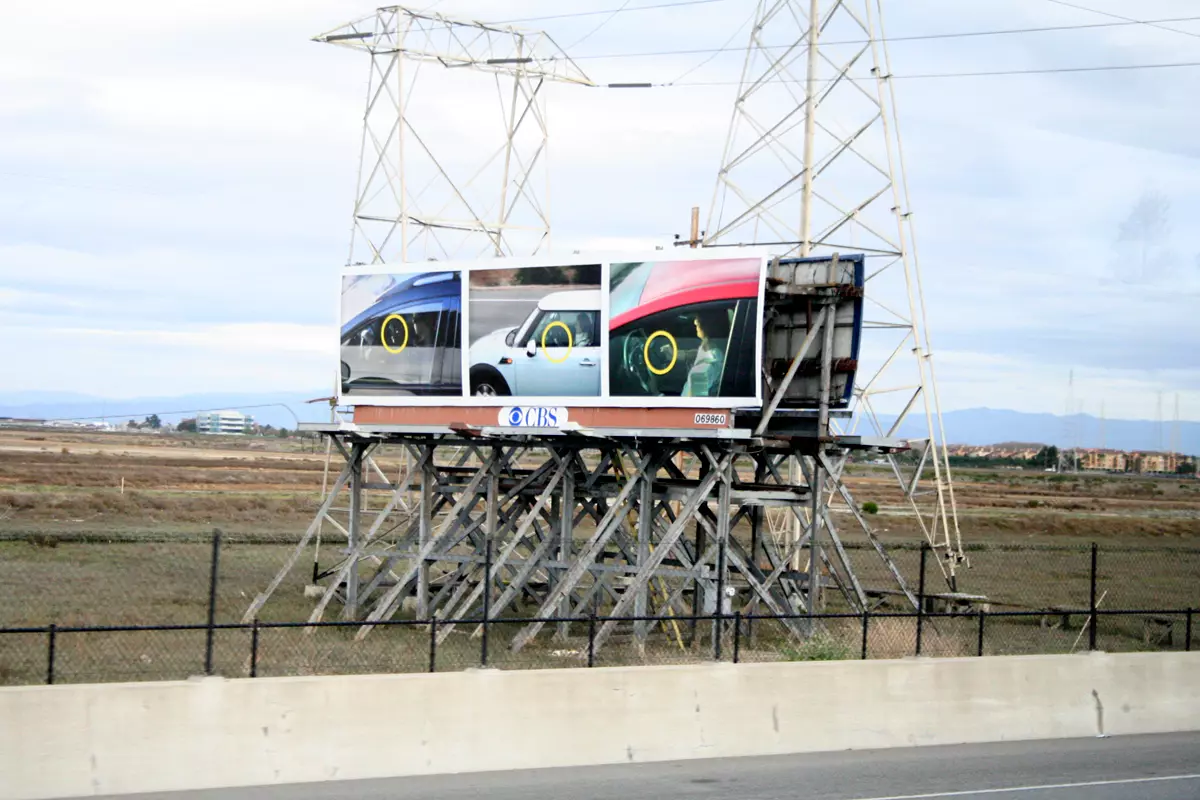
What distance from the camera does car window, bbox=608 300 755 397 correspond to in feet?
75.7

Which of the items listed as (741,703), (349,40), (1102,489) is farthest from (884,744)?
(1102,489)

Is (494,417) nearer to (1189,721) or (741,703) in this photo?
(741,703)

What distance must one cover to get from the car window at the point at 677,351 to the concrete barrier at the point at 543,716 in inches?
306

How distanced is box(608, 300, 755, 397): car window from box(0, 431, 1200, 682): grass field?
4389mm

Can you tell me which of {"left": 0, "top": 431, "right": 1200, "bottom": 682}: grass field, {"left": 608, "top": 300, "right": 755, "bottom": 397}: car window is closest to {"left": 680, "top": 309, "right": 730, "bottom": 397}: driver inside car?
{"left": 608, "top": 300, "right": 755, "bottom": 397}: car window

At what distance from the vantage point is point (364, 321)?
26.3 meters

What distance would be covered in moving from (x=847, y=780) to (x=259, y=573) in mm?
22146

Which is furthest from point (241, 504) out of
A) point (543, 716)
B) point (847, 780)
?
point (847, 780)

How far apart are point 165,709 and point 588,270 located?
42.0 feet

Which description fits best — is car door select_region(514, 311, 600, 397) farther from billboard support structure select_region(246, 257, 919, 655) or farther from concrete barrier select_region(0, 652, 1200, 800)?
concrete barrier select_region(0, 652, 1200, 800)

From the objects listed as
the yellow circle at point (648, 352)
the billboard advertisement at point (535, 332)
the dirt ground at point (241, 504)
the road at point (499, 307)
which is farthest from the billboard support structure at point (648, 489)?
the dirt ground at point (241, 504)

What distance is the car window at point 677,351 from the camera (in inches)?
909

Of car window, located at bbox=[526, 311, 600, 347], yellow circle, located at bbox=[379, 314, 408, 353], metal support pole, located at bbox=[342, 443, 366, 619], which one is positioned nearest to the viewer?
car window, located at bbox=[526, 311, 600, 347]


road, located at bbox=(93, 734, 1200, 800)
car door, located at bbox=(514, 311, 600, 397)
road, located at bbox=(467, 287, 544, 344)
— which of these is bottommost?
road, located at bbox=(93, 734, 1200, 800)
